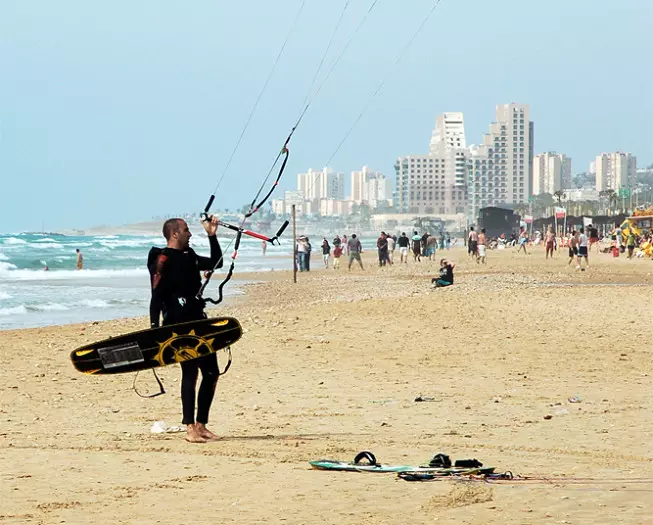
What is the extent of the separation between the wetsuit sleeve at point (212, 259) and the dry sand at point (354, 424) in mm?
1115

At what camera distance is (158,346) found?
25.2 feet

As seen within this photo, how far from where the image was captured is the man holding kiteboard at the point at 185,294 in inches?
291

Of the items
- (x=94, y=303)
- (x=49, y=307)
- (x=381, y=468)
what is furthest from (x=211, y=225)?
(x=94, y=303)

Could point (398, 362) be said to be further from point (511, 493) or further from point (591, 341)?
point (511, 493)

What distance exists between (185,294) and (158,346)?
424mm

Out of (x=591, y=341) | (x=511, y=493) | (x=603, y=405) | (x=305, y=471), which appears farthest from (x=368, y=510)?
(x=591, y=341)

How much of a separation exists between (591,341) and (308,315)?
543 centimetres

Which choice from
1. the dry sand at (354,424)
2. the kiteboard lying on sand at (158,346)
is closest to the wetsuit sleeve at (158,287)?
the kiteboard lying on sand at (158,346)

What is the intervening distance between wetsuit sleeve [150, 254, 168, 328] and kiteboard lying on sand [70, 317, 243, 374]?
0.12 metres

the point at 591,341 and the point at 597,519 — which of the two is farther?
the point at 591,341

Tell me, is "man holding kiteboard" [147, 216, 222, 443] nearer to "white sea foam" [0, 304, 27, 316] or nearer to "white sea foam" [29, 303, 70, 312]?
"white sea foam" [0, 304, 27, 316]

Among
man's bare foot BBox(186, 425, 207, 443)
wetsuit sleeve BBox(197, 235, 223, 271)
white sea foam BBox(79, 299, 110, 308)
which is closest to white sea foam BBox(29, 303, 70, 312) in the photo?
white sea foam BBox(79, 299, 110, 308)

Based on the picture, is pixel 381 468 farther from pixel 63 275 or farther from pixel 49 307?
pixel 63 275

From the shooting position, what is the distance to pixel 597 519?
16.4ft
